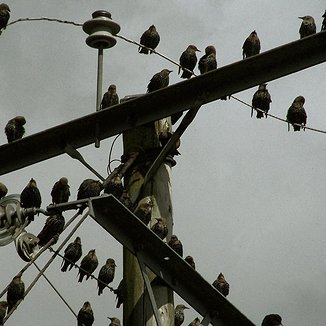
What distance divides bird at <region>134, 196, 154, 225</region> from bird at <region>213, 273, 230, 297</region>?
4.97 meters

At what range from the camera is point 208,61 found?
13695mm

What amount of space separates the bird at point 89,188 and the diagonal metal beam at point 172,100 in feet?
9.10

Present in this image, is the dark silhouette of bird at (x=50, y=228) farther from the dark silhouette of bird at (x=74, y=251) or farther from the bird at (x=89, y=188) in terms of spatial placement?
the dark silhouette of bird at (x=74, y=251)

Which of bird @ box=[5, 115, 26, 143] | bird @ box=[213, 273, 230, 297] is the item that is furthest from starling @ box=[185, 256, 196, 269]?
bird @ box=[5, 115, 26, 143]

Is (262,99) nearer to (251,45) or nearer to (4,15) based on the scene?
(251,45)

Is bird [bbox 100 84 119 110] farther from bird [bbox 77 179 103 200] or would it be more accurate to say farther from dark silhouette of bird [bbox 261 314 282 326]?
dark silhouette of bird [bbox 261 314 282 326]

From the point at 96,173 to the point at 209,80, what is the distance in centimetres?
90

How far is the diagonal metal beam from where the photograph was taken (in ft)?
24.3

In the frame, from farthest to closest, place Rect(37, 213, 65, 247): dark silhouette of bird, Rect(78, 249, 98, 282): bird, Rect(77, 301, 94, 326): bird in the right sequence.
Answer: Rect(78, 249, 98, 282): bird
Rect(77, 301, 94, 326): bird
Rect(37, 213, 65, 247): dark silhouette of bird

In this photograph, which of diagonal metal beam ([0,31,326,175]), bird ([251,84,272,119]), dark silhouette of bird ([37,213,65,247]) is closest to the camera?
diagonal metal beam ([0,31,326,175])

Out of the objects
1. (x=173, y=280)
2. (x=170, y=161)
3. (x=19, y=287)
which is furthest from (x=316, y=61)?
(x=19, y=287)

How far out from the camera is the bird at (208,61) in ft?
44.6

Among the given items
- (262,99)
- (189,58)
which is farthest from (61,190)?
(189,58)

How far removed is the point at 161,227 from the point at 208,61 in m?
6.58
